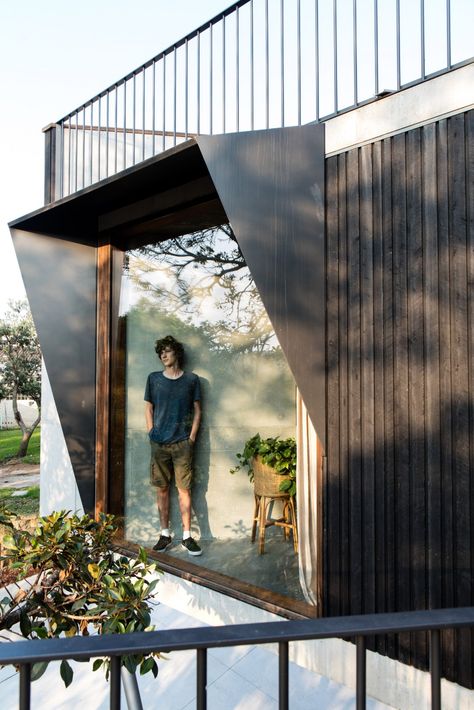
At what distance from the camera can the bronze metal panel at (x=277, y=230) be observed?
2.71m

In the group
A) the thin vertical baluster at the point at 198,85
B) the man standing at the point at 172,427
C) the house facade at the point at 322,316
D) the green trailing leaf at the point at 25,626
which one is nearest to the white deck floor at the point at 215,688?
the house facade at the point at 322,316

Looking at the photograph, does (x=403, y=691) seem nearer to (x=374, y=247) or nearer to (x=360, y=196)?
(x=374, y=247)

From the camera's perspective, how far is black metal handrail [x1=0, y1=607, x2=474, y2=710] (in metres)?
0.73

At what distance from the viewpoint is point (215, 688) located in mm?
2680

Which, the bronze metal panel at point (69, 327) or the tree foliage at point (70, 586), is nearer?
the tree foliage at point (70, 586)

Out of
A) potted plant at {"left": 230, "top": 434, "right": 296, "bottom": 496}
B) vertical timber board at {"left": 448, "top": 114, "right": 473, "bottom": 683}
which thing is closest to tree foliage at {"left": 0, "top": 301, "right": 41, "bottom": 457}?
potted plant at {"left": 230, "top": 434, "right": 296, "bottom": 496}

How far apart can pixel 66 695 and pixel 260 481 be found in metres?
1.65

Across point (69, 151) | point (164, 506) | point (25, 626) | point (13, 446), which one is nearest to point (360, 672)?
point (25, 626)

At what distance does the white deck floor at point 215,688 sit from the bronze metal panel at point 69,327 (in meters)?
1.72

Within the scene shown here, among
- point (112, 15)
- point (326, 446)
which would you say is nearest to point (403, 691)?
point (326, 446)

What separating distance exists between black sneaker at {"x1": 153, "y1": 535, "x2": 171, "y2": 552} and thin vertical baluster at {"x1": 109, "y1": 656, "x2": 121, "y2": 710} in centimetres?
323

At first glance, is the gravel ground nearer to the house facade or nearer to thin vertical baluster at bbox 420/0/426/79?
the house facade

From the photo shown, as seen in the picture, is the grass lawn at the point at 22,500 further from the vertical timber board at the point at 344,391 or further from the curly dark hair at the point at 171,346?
the vertical timber board at the point at 344,391

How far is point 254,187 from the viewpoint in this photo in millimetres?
2719
